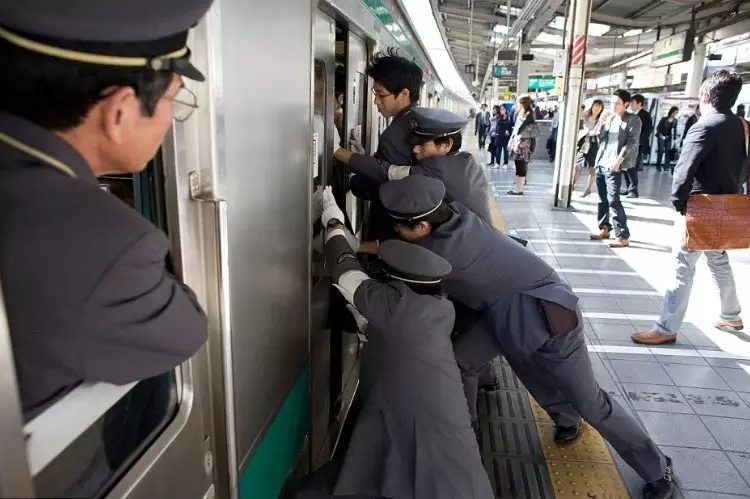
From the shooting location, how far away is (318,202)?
261 cm

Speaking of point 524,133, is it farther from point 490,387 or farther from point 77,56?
point 77,56

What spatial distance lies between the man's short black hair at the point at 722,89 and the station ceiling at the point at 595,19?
4732 millimetres

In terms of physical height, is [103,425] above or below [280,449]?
above

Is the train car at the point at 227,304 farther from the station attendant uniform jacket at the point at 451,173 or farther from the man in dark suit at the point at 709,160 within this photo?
the man in dark suit at the point at 709,160

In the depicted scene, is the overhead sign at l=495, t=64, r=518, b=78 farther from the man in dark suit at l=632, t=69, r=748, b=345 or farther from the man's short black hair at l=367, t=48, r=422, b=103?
the man's short black hair at l=367, t=48, r=422, b=103

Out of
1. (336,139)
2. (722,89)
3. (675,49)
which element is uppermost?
(675,49)

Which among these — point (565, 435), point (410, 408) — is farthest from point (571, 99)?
point (410, 408)

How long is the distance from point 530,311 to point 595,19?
14736 mm

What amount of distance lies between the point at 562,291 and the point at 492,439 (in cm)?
103

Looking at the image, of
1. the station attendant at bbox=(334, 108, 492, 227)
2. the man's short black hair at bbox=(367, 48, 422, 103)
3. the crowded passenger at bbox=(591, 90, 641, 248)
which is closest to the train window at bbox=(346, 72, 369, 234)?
the man's short black hair at bbox=(367, 48, 422, 103)

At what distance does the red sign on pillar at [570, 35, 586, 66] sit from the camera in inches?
337

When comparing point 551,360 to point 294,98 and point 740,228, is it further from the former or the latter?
point 740,228

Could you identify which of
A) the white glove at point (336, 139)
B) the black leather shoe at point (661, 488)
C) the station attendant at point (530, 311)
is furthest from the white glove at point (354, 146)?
the black leather shoe at point (661, 488)

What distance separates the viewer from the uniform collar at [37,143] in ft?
2.46
